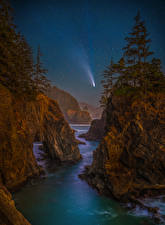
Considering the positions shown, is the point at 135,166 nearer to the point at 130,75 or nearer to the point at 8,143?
the point at 130,75

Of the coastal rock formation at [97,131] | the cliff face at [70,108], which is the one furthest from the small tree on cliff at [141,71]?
the cliff face at [70,108]

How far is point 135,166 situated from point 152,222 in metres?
4.03

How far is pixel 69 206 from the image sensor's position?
11.2 meters

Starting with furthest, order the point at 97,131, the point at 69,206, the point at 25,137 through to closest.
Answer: the point at 97,131
the point at 25,137
the point at 69,206

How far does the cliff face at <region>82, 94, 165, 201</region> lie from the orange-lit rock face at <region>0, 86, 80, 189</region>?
813 centimetres

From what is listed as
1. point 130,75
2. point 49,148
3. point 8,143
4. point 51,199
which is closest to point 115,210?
point 51,199

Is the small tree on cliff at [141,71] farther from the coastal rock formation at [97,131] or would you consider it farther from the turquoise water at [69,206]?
the coastal rock formation at [97,131]

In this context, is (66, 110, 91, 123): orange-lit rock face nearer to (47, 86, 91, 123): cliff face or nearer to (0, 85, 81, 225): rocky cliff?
(47, 86, 91, 123): cliff face

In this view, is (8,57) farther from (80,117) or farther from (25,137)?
(80,117)

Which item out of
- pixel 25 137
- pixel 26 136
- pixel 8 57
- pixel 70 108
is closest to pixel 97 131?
pixel 26 136

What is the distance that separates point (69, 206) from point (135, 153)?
7813mm

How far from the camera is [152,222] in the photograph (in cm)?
876

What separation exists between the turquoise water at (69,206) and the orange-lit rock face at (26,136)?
205cm

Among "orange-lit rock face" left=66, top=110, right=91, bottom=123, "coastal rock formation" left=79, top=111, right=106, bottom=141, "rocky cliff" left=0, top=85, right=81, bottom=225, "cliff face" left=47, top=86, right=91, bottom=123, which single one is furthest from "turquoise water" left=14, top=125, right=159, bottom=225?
"orange-lit rock face" left=66, top=110, right=91, bottom=123
